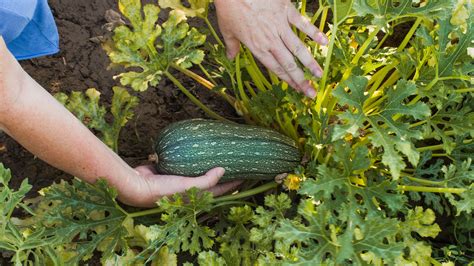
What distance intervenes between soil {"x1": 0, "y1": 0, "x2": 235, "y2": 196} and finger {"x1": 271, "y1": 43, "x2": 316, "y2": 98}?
0.83 meters

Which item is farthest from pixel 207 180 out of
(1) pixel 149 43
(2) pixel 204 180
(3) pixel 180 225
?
(1) pixel 149 43

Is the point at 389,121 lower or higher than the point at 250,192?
higher

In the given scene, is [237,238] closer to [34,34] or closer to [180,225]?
[180,225]

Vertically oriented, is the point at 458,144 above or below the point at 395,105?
below

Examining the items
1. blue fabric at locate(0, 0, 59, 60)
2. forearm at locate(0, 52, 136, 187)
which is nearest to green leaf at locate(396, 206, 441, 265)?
forearm at locate(0, 52, 136, 187)

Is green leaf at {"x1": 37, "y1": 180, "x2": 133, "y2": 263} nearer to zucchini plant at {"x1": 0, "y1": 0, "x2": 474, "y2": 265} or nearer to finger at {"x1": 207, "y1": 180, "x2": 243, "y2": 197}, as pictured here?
zucchini plant at {"x1": 0, "y1": 0, "x2": 474, "y2": 265}

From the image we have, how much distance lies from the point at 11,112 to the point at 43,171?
1291 mm

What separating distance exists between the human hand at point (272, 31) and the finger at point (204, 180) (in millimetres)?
541

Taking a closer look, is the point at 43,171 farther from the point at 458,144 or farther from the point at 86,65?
the point at 458,144

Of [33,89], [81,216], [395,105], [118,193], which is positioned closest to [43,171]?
[81,216]

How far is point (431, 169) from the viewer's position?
2.51 meters

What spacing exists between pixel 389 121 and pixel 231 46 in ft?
2.57

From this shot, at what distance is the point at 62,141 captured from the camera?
6.31 ft

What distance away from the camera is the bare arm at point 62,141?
1713 mm
